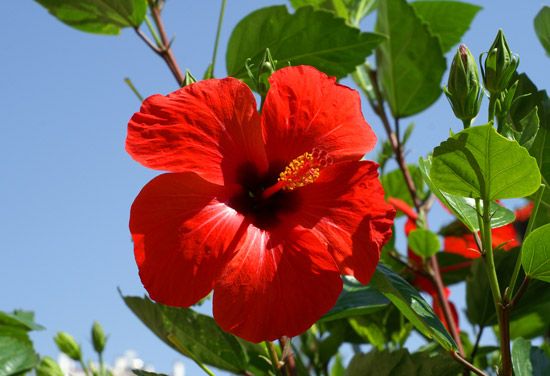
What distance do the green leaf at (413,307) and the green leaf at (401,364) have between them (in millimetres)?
129

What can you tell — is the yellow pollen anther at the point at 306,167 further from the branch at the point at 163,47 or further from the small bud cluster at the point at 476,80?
the branch at the point at 163,47

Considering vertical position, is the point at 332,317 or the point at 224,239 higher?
the point at 224,239

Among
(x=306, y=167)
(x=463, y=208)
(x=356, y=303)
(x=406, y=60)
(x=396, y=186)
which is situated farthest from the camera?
(x=396, y=186)

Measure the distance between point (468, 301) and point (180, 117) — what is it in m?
1.03

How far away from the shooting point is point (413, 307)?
3.94 feet

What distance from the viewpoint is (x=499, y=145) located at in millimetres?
1031

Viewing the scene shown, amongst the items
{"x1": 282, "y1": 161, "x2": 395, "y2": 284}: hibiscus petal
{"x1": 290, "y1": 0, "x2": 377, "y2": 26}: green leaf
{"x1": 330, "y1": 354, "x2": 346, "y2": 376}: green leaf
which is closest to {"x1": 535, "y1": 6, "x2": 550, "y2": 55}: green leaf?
{"x1": 282, "y1": 161, "x2": 395, "y2": 284}: hibiscus petal

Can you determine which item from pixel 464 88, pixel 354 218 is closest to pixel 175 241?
pixel 354 218

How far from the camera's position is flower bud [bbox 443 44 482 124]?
114 centimetres

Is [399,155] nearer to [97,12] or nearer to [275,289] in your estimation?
[97,12]

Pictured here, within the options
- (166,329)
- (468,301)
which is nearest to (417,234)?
(468,301)

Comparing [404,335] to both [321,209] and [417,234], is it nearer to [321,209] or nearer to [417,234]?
[417,234]

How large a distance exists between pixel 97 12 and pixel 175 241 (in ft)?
2.96

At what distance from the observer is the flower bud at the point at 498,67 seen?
3.79ft
